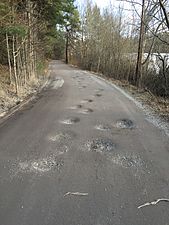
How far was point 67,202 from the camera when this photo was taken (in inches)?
136

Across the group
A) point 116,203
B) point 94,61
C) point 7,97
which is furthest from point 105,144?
point 94,61

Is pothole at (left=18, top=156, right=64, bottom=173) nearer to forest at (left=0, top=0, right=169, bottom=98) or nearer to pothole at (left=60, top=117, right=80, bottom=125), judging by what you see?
pothole at (left=60, top=117, right=80, bottom=125)

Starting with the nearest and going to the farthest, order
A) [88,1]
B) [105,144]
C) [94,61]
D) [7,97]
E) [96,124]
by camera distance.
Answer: [105,144], [96,124], [7,97], [94,61], [88,1]

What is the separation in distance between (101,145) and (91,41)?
32.7 meters

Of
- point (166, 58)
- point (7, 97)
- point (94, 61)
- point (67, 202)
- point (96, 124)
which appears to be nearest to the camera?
point (67, 202)

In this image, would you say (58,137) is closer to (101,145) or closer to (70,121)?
(101,145)

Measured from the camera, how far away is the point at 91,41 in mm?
36625

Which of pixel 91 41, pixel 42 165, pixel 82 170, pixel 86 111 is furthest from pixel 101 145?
pixel 91 41

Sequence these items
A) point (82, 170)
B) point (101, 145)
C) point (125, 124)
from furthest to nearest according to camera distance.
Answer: point (125, 124) < point (101, 145) < point (82, 170)

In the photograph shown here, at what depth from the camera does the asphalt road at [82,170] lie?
3.23m

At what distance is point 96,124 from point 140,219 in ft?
13.8

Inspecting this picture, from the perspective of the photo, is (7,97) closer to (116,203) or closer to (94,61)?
(116,203)

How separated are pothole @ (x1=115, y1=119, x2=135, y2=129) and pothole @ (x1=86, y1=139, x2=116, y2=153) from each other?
1255 millimetres

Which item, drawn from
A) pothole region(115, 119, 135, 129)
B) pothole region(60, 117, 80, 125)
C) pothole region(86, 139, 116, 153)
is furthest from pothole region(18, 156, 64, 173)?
pothole region(115, 119, 135, 129)
